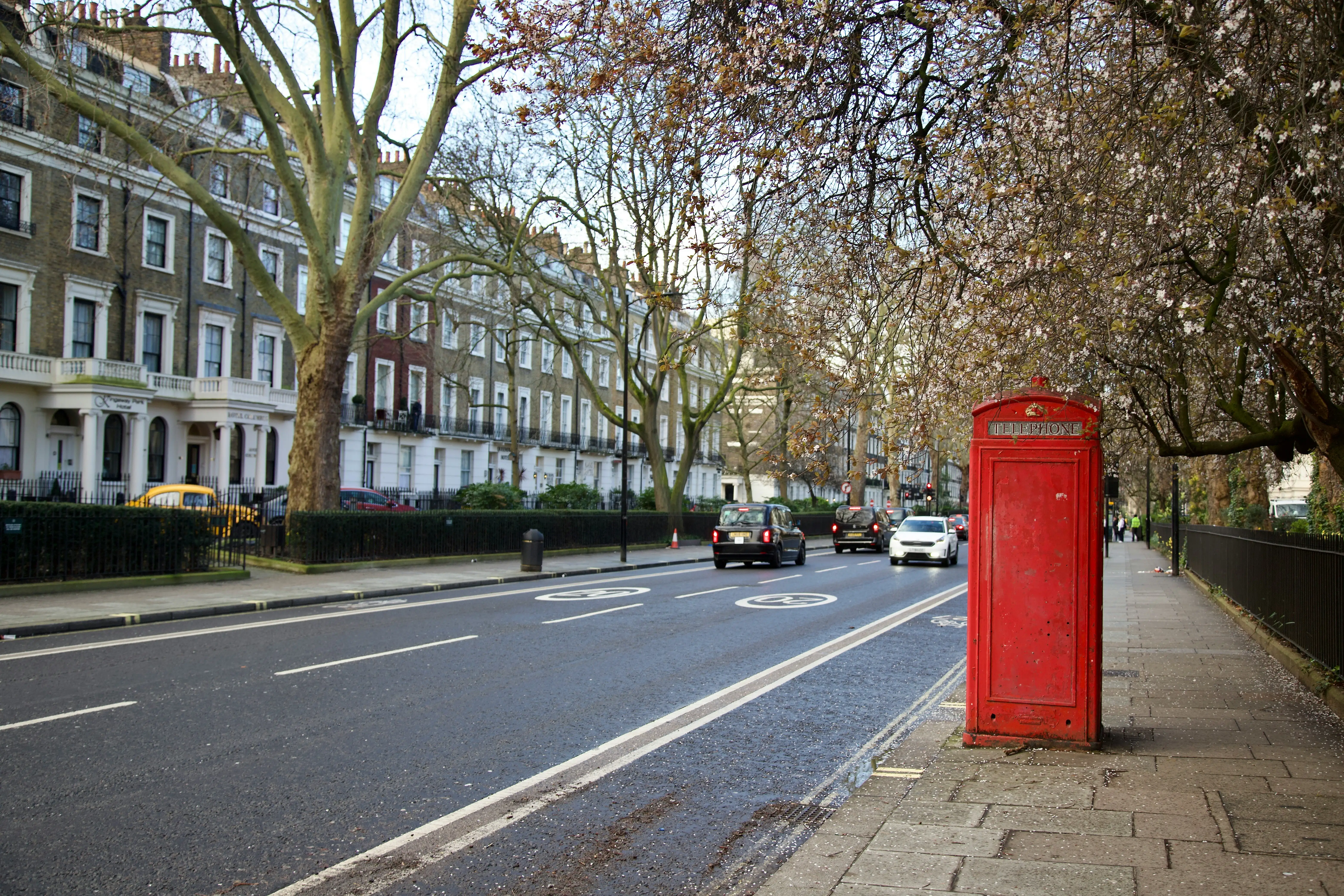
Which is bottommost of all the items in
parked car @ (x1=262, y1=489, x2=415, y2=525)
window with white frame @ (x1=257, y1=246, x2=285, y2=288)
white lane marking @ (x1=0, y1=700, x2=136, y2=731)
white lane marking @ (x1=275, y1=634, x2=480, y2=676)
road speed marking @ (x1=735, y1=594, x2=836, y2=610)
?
road speed marking @ (x1=735, y1=594, x2=836, y2=610)

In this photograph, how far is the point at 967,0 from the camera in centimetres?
707

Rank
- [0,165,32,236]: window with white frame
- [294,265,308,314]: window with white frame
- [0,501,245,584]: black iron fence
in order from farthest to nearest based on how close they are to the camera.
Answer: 1. [294,265,308,314]: window with white frame
2. [0,165,32,236]: window with white frame
3. [0,501,245,584]: black iron fence

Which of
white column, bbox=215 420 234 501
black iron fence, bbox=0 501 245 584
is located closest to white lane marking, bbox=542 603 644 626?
black iron fence, bbox=0 501 245 584

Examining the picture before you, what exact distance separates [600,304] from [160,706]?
59397 mm

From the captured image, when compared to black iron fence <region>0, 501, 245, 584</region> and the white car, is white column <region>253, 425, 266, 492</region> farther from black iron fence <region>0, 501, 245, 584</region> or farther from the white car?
the white car

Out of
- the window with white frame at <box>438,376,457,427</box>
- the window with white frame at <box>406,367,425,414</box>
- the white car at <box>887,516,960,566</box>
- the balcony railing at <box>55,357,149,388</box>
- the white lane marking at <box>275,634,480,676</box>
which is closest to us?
the white lane marking at <box>275,634,480,676</box>

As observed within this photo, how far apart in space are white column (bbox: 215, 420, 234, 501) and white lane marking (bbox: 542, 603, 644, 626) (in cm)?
2569

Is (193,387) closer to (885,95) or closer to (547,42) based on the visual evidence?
(547,42)

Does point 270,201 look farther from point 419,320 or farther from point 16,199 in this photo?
point 16,199

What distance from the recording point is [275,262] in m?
42.9

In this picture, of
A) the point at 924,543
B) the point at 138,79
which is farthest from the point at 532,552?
the point at 138,79

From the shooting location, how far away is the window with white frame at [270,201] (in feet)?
137

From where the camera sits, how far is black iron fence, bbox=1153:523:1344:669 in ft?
29.6

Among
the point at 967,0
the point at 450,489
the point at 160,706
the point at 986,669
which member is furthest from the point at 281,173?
the point at 450,489
